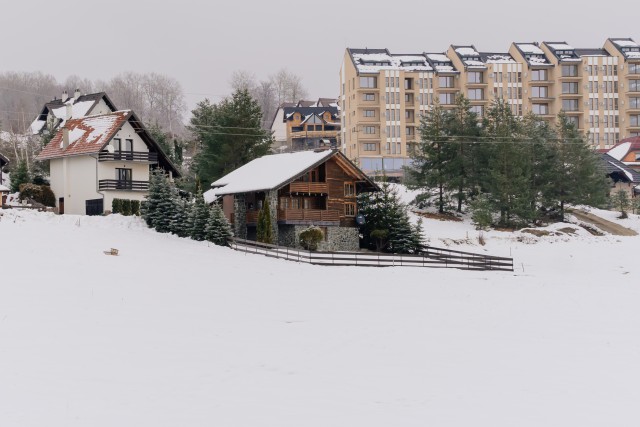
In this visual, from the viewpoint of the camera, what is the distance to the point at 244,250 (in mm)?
47750

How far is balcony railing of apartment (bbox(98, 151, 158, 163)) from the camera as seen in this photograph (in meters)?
58.2

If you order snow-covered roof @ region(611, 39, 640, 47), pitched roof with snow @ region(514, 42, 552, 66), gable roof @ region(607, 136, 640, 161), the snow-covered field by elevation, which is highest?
snow-covered roof @ region(611, 39, 640, 47)

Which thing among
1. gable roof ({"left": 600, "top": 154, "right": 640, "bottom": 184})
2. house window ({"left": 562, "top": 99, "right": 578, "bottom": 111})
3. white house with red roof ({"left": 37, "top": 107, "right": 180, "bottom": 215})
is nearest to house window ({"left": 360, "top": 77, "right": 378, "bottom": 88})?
house window ({"left": 562, "top": 99, "right": 578, "bottom": 111})

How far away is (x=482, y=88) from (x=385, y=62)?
1588cm

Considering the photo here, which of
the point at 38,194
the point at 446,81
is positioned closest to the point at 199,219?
the point at 38,194

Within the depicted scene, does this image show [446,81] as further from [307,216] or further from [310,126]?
[307,216]

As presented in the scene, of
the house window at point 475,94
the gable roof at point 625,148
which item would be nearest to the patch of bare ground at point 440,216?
the gable roof at point 625,148

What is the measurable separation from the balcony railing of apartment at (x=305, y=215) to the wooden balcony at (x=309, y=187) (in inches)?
56.1

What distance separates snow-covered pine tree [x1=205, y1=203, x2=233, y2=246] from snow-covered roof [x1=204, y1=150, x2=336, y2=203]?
4.20m

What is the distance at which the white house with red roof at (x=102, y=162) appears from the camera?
58.5 meters

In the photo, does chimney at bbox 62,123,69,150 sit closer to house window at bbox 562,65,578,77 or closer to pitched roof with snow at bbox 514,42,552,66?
pitched roof with snow at bbox 514,42,552,66

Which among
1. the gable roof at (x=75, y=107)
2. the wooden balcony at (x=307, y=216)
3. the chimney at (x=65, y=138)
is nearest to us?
the wooden balcony at (x=307, y=216)

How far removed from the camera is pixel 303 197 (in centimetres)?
5572

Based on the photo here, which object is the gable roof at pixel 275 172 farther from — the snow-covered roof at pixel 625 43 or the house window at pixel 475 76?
the snow-covered roof at pixel 625 43
